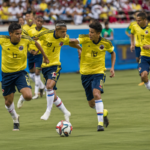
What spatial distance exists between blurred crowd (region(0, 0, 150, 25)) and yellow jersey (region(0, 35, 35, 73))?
47.1ft

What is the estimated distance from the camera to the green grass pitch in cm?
552

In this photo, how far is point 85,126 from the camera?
278 inches

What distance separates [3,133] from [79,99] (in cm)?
428

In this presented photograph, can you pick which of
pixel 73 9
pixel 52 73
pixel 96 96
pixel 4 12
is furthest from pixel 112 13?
pixel 96 96

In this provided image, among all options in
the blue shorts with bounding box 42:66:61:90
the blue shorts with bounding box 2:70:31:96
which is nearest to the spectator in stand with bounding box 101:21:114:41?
the blue shorts with bounding box 42:66:61:90

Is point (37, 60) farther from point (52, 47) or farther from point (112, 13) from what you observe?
point (112, 13)

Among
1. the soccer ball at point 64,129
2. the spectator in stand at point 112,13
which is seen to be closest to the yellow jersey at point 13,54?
the soccer ball at point 64,129

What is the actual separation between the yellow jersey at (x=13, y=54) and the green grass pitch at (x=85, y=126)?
3.80 ft

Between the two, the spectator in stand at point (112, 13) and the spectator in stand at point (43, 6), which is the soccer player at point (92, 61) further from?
the spectator in stand at point (112, 13)

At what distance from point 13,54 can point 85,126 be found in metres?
1.89

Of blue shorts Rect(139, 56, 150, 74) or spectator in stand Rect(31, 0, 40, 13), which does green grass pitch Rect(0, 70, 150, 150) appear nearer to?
blue shorts Rect(139, 56, 150, 74)

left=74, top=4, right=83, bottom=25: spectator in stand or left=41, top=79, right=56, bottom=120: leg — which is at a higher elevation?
left=41, top=79, right=56, bottom=120: leg

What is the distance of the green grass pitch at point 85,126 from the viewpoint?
5.52 m

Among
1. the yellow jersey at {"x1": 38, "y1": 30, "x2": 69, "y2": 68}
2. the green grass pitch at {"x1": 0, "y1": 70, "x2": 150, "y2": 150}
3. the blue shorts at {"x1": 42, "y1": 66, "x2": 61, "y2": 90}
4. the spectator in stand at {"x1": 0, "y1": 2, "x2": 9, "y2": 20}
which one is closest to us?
the green grass pitch at {"x1": 0, "y1": 70, "x2": 150, "y2": 150}
